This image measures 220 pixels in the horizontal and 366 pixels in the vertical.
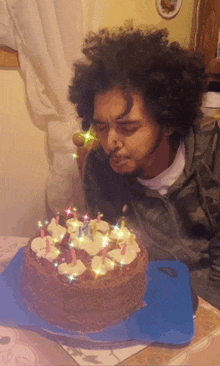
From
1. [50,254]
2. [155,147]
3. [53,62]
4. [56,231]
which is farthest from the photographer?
[53,62]

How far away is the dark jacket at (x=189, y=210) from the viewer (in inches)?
46.3

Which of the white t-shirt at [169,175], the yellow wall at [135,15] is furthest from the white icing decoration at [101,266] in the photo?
the yellow wall at [135,15]

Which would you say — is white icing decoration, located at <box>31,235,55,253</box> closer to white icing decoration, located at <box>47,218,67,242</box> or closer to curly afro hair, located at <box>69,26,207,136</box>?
white icing decoration, located at <box>47,218,67,242</box>

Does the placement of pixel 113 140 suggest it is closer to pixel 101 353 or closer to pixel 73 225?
pixel 73 225

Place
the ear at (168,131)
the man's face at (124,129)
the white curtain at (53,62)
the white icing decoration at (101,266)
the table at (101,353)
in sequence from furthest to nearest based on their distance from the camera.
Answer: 1. the white curtain at (53,62)
2. the ear at (168,131)
3. the man's face at (124,129)
4. the white icing decoration at (101,266)
5. the table at (101,353)

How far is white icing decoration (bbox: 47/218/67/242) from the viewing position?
90cm

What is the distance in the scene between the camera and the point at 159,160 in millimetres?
1204

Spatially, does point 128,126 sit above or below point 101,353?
above

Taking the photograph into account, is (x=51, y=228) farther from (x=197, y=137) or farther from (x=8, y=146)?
(x=8, y=146)

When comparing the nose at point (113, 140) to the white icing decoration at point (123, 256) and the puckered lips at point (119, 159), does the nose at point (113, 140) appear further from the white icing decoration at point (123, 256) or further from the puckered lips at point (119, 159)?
the white icing decoration at point (123, 256)

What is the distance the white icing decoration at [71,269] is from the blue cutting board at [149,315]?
0.12 metres

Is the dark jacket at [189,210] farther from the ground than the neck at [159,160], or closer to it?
closer to it

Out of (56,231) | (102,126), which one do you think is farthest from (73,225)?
(102,126)

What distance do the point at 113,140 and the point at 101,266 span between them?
15.2 inches
